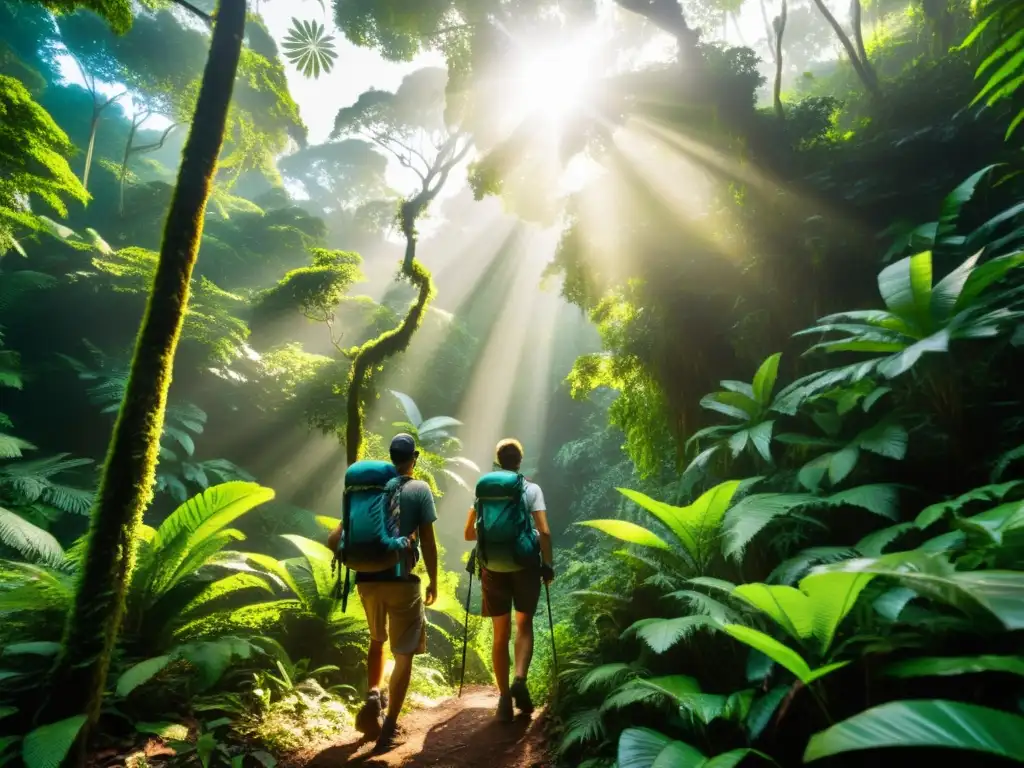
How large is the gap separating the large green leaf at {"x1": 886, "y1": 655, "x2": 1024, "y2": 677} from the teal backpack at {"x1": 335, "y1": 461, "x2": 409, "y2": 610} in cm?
260

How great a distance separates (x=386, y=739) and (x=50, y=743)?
1.76 meters

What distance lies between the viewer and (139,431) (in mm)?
2740

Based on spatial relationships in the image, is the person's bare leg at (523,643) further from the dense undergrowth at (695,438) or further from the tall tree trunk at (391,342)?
the tall tree trunk at (391,342)

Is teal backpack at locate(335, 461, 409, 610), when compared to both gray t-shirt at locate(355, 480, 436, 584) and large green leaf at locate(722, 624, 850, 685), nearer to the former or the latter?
gray t-shirt at locate(355, 480, 436, 584)

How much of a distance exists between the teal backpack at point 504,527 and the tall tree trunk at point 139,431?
2.10 m

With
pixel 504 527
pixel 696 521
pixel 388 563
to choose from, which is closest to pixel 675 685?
pixel 696 521

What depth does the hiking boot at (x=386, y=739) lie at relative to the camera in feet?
10.0

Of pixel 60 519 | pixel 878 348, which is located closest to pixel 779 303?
pixel 878 348

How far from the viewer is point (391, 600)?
3.24 metres

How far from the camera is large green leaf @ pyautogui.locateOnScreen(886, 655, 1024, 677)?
133 cm

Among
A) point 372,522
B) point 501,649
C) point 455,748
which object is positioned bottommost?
point 455,748

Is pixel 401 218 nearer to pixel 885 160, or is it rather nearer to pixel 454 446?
pixel 885 160

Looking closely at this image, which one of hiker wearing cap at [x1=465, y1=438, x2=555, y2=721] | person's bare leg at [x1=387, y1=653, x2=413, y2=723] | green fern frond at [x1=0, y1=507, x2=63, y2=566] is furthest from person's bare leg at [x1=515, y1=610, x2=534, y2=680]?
green fern frond at [x1=0, y1=507, x2=63, y2=566]

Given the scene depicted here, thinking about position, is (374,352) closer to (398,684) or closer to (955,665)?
(398,684)
